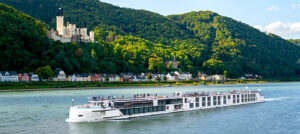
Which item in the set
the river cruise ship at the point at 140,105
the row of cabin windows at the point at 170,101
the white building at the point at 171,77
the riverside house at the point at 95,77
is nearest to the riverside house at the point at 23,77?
the riverside house at the point at 95,77

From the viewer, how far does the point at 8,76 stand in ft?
300

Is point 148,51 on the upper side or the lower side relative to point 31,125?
upper

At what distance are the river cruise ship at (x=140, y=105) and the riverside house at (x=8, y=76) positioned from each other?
196 feet

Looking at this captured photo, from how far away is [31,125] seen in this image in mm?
31281

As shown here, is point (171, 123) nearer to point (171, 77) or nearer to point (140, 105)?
point (140, 105)

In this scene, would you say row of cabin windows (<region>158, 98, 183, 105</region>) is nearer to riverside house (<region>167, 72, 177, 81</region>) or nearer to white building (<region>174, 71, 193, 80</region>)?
riverside house (<region>167, 72, 177, 81</region>)

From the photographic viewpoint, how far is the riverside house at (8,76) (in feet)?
296

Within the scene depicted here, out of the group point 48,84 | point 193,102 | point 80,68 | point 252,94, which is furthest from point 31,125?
point 80,68

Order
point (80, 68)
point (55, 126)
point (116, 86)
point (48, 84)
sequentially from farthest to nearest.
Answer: point (80, 68) < point (116, 86) < point (48, 84) < point (55, 126)

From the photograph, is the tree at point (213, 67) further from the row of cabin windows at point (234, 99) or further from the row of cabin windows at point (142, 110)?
the row of cabin windows at point (142, 110)

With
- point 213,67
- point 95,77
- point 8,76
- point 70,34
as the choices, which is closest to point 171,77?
point 213,67

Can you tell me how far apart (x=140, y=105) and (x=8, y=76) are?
6516 centimetres

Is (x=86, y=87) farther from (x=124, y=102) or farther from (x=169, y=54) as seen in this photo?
(x=169, y=54)

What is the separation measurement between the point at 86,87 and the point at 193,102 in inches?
2136
